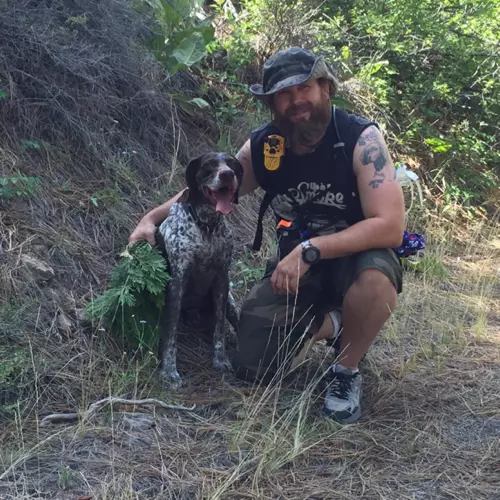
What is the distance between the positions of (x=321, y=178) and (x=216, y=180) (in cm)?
54

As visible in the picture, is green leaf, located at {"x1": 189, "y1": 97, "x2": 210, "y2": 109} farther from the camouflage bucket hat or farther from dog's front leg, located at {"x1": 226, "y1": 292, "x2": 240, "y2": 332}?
the camouflage bucket hat

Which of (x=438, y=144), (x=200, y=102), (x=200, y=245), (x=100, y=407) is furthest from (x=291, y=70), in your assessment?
(x=438, y=144)

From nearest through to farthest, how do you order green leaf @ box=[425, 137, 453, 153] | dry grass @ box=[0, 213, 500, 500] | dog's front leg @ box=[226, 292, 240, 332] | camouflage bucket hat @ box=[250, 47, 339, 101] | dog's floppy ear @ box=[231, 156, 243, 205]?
dry grass @ box=[0, 213, 500, 500] → camouflage bucket hat @ box=[250, 47, 339, 101] → dog's floppy ear @ box=[231, 156, 243, 205] → dog's front leg @ box=[226, 292, 240, 332] → green leaf @ box=[425, 137, 453, 153]

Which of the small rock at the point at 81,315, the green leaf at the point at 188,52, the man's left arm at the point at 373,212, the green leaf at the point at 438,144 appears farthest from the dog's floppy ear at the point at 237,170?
the green leaf at the point at 438,144

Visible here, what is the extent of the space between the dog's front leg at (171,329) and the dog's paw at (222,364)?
0.24m

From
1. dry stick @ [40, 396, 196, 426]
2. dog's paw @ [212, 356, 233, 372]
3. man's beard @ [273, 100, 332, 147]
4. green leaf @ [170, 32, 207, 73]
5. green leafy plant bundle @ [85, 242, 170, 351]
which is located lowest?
dog's paw @ [212, 356, 233, 372]

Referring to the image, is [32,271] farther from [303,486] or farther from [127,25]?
[127,25]

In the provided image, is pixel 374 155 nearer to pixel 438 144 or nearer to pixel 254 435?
pixel 254 435

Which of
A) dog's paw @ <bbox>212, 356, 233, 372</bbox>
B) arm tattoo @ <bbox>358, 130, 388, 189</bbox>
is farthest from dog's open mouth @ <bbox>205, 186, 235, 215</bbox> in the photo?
dog's paw @ <bbox>212, 356, 233, 372</bbox>

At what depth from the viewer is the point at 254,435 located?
8.92ft

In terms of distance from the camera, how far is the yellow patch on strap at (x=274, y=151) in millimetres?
3320

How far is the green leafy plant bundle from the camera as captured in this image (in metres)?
3.27

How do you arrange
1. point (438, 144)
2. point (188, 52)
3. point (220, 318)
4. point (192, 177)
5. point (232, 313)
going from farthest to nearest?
point (438, 144) < point (188, 52) < point (232, 313) < point (220, 318) < point (192, 177)

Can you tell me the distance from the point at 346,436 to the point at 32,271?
187 centimetres
